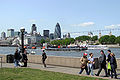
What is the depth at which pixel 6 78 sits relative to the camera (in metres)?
12.2

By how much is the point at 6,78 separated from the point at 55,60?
10.0 metres

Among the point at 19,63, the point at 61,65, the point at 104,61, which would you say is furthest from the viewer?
the point at 61,65

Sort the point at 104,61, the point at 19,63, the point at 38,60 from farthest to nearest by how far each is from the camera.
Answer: the point at 38,60 → the point at 19,63 → the point at 104,61

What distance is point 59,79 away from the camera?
11812mm

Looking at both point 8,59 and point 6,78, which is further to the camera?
point 8,59

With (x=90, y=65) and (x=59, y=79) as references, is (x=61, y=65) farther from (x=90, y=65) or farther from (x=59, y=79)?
(x=59, y=79)

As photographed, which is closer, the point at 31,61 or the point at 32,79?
the point at 32,79

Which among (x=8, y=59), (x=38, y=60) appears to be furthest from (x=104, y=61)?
(x=8, y=59)

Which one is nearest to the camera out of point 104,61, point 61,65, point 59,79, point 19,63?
point 59,79

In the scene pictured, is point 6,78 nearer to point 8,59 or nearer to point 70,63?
point 70,63

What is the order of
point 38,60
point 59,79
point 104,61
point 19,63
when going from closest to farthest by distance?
1. point 59,79
2. point 104,61
3. point 19,63
4. point 38,60

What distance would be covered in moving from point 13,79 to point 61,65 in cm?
952

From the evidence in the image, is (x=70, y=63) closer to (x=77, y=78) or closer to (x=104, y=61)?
(x=104, y=61)

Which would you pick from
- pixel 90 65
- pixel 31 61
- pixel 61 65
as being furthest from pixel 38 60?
pixel 90 65
